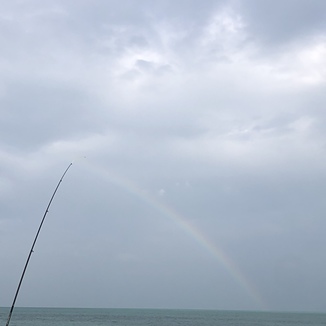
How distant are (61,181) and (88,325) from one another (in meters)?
64.2

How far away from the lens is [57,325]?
255 feet

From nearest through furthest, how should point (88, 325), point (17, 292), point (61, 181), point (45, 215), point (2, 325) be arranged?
point (17, 292) < point (45, 215) < point (61, 181) < point (2, 325) < point (88, 325)

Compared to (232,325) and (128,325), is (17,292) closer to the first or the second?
(128,325)

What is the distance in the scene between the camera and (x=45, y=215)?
53.9 ft

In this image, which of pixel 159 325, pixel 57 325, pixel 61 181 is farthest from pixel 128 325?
pixel 61 181

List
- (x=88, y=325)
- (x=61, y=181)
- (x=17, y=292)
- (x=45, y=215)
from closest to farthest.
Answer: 1. (x=17, y=292)
2. (x=45, y=215)
3. (x=61, y=181)
4. (x=88, y=325)

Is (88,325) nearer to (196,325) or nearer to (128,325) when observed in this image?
(128,325)

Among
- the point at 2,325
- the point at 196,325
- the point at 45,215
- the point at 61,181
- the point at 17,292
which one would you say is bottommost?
the point at 17,292

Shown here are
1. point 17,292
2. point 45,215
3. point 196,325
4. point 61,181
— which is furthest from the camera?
point 196,325

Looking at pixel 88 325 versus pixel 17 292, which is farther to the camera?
pixel 88 325

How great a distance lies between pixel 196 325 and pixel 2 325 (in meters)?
31.9

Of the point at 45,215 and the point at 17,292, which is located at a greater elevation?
the point at 45,215

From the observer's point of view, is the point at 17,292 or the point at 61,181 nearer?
the point at 17,292

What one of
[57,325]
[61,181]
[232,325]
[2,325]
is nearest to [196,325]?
[232,325]
